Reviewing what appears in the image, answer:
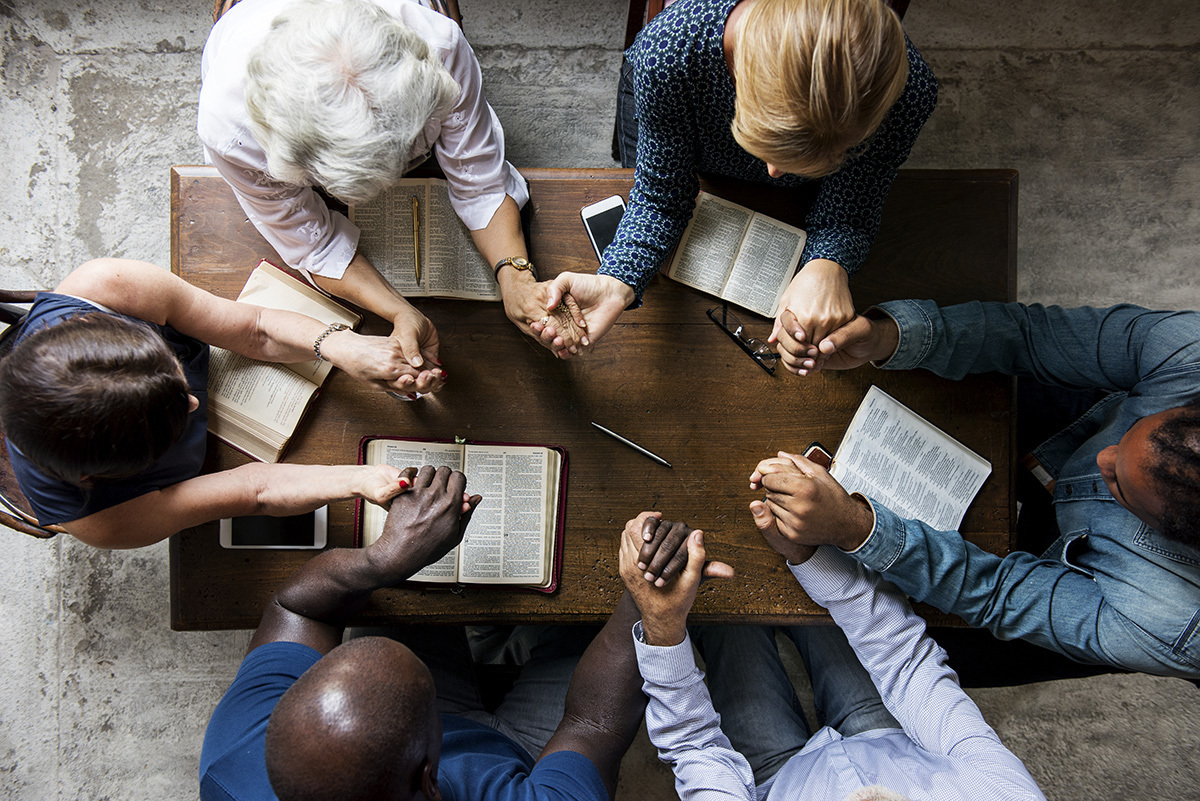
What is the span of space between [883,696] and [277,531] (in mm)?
1733

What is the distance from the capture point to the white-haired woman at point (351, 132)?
1.39m

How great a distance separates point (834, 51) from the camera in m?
1.23

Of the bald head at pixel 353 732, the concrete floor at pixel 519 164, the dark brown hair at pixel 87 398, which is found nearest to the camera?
the bald head at pixel 353 732

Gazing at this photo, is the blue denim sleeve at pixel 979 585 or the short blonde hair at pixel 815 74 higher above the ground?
the short blonde hair at pixel 815 74

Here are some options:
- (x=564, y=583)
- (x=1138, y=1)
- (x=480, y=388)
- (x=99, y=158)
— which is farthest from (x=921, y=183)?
(x=99, y=158)

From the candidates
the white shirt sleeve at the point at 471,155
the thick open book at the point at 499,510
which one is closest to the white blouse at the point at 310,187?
the white shirt sleeve at the point at 471,155

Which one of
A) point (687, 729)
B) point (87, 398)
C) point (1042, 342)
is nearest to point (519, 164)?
point (87, 398)

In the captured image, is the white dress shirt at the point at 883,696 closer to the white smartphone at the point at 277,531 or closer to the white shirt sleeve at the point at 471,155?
the white smartphone at the point at 277,531

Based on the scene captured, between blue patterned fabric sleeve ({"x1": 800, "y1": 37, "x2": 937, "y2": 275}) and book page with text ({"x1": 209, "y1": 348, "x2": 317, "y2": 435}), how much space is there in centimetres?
145

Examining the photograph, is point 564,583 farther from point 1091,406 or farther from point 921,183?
point 1091,406

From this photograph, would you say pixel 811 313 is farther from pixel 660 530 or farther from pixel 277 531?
pixel 277 531

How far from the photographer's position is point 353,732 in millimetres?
1239

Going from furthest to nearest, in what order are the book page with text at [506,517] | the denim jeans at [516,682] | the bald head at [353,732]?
the denim jeans at [516,682] → the book page with text at [506,517] → the bald head at [353,732]

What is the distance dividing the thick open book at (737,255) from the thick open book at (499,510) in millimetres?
643
